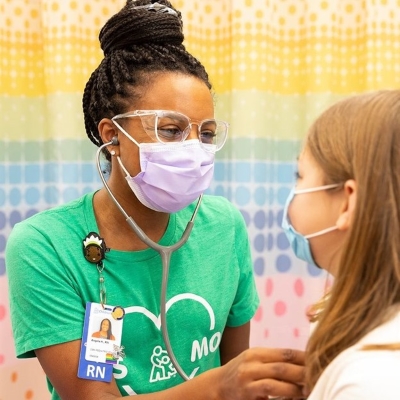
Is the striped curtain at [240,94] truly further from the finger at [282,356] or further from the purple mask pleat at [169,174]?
the finger at [282,356]

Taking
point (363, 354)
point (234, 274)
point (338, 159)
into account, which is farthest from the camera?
point (234, 274)

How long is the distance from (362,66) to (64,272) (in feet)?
3.92

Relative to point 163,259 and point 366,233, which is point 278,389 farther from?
point 163,259

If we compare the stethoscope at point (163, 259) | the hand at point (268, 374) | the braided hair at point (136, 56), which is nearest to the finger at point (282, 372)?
the hand at point (268, 374)

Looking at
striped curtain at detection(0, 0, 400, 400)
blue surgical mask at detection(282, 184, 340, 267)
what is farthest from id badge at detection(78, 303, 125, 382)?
striped curtain at detection(0, 0, 400, 400)

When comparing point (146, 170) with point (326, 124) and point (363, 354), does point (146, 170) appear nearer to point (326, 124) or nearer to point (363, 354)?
point (326, 124)

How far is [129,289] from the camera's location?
1456 millimetres

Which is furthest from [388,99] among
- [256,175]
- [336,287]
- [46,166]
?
[46,166]

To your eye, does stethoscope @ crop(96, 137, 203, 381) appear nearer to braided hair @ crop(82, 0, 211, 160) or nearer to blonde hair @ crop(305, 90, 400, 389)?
braided hair @ crop(82, 0, 211, 160)

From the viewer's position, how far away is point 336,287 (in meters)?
1.00

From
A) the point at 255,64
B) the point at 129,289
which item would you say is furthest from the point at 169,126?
the point at 255,64

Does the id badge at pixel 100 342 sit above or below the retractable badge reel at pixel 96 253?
below

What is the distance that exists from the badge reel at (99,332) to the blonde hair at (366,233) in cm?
54

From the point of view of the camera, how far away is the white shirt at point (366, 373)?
84cm
